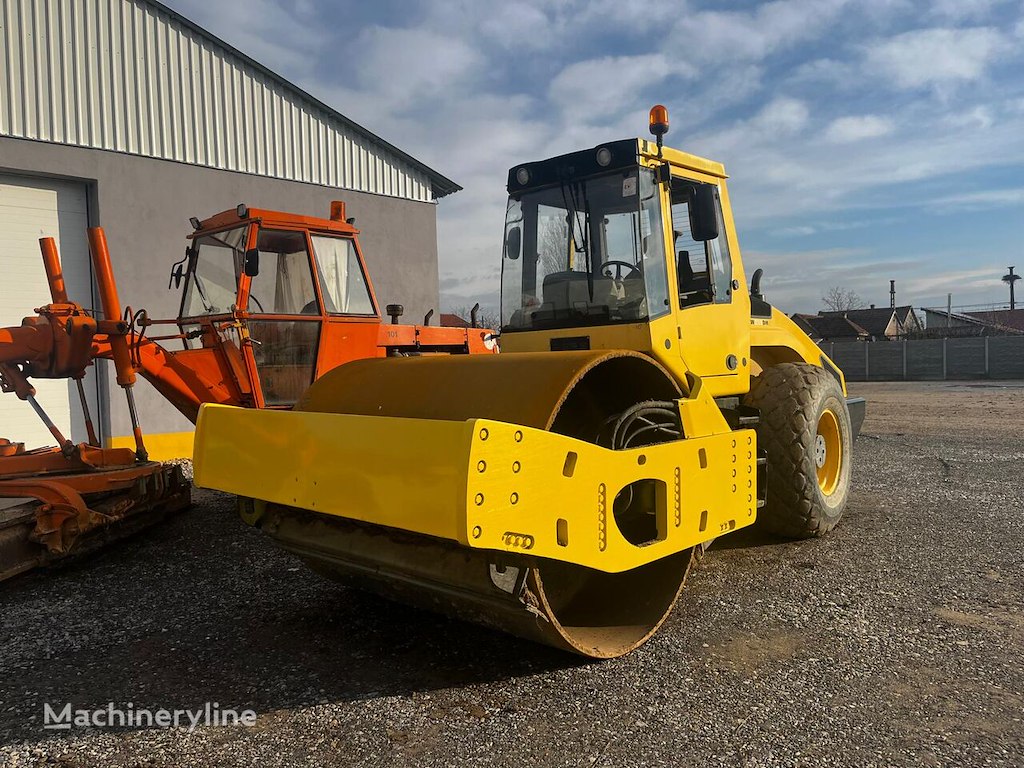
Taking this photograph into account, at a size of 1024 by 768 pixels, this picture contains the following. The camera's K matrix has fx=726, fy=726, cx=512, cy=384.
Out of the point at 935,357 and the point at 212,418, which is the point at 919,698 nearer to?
the point at 212,418

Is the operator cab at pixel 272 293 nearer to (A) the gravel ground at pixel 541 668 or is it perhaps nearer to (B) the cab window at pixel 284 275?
(B) the cab window at pixel 284 275

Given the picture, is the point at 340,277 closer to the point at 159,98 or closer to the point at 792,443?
the point at 792,443

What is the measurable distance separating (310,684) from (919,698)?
8.22 feet

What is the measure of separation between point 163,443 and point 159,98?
480 cm

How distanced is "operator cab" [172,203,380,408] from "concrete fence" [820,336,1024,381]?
89.4 ft

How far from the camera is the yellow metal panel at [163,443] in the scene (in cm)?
970

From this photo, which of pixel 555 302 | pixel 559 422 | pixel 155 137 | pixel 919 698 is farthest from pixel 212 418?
pixel 155 137

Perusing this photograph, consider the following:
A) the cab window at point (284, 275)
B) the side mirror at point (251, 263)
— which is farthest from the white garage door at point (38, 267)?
the side mirror at point (251, 263)

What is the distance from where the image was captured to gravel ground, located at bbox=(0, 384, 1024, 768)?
2617 millimetres

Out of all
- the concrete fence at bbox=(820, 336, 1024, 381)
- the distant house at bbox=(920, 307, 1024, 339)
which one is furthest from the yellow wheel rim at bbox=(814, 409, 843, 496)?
the distant house at bbox=(920, 307, 1024, 339)

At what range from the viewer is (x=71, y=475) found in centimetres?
509

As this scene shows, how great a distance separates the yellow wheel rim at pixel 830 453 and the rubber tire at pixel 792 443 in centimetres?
39

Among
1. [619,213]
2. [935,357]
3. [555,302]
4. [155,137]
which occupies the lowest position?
[935,357]

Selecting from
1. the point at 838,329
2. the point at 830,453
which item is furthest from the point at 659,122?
the point at 838,329
